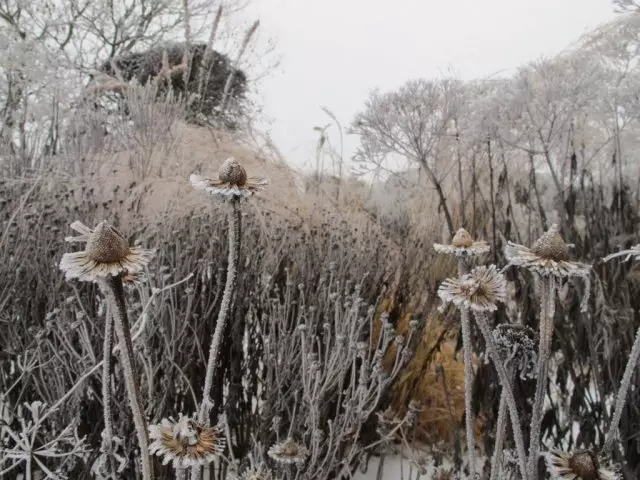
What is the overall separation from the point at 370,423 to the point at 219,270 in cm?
74

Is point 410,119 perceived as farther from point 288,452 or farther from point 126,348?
point 126,348

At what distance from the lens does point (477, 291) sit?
0.65m

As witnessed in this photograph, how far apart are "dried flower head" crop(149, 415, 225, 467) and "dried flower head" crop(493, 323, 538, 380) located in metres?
0.42

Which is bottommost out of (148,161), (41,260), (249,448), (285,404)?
(249,448)

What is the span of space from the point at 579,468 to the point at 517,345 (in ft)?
0.68

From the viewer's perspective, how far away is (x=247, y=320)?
1712 millimetres

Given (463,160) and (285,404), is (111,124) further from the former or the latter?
(285,404)

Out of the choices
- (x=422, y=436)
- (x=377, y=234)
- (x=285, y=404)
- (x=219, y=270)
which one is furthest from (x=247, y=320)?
(x=422, y=436)

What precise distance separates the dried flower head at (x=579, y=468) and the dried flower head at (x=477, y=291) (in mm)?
187

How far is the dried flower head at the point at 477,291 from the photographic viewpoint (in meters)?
0.63

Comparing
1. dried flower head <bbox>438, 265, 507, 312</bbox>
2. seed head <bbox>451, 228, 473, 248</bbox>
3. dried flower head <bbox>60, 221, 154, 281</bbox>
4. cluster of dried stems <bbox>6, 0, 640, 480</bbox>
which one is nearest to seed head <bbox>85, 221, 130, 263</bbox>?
dried flower head <bbox>60, 221, 154, 281</bbox>

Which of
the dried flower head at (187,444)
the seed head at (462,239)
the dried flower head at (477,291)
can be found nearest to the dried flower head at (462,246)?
the seed head at (462,239)

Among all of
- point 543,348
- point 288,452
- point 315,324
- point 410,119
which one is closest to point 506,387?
point 543,348

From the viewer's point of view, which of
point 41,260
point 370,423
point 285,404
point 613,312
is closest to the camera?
point 613,312
